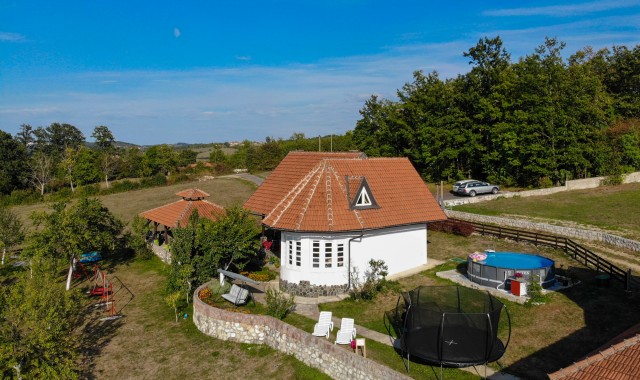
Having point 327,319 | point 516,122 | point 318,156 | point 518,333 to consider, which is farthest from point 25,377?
point 516,122

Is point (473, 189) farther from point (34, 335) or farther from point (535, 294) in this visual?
point (34, 335)

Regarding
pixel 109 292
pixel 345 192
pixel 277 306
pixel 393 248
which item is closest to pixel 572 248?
pixel 393 248

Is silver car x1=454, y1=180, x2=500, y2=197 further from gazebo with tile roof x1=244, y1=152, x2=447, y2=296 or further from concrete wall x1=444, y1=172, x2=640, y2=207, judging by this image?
gazebo with tile roof x1=244, y1=152, x2=447, y2=296

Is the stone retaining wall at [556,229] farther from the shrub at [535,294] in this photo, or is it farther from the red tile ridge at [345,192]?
the red tile ridge at [345,192]

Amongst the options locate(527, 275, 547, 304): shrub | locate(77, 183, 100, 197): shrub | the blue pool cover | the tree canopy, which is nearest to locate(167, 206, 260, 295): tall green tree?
the blue pool cover

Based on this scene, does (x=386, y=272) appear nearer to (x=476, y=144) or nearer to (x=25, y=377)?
(x=25, y=377)

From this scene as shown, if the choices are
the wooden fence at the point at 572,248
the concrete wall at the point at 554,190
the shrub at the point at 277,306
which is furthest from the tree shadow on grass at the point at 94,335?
the concrete wall at the point at 554,190

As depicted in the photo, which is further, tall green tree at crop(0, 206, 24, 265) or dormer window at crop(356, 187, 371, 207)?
tall green tree at crop(0, 206, 24, 265)
